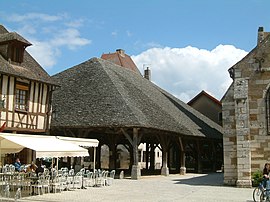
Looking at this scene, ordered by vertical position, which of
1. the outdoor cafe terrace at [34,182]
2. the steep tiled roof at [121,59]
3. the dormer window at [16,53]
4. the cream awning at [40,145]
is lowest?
the outdoor cafe terrace at [34,182]

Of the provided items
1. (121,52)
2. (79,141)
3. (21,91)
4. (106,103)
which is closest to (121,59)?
(121,52)

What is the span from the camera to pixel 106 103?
20.0 m

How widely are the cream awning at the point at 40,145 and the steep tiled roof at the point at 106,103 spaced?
5245mm

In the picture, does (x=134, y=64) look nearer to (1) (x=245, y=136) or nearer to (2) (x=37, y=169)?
(1) (x=245, y=136)

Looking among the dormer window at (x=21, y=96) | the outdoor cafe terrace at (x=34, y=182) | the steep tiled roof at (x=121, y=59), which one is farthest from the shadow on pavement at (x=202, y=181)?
the steep tiled roof at (x=121, y=59)

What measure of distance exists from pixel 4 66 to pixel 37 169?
5.80 m

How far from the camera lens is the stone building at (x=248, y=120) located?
15.2 m

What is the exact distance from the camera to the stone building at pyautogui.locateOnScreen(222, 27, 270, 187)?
15.2 meters

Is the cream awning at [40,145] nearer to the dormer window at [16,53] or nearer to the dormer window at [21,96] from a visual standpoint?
the dormer window at [21,96]

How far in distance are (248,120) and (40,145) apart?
8.51 metres

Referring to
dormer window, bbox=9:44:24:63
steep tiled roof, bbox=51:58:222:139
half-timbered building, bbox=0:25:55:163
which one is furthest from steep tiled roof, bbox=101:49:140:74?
dormer window, bbox=9:44:24:63

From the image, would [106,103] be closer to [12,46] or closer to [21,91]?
[21,91]

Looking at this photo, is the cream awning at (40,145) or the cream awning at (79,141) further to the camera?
the cream awning at (79,141)

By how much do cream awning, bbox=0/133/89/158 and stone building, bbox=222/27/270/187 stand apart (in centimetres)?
644
